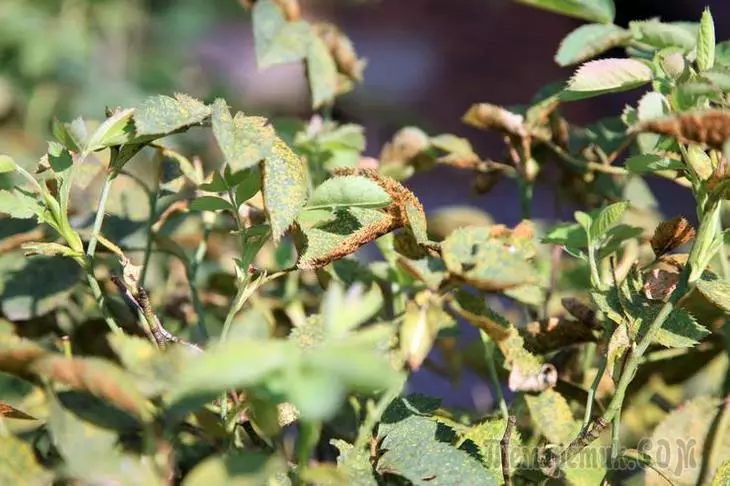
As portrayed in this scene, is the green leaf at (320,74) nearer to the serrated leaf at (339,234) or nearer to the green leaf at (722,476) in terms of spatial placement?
the serrated leaf at (339,234)

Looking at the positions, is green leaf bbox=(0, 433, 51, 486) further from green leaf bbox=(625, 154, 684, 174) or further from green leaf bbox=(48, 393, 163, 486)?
green leaf bbox=(625, 154, 684, 174)

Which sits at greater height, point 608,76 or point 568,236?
point 608,76

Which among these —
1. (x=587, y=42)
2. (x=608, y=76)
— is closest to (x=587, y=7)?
(x=587, y=42)

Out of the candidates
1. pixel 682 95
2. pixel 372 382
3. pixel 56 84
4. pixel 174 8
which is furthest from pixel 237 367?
pixel 174 8

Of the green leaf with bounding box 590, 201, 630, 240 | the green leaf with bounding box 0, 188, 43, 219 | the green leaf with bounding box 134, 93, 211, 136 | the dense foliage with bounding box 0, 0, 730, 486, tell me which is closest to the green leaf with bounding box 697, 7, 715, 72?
the dense foliage with bounding box 0, 0, 730, 486

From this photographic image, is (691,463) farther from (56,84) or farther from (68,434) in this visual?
(56,84)

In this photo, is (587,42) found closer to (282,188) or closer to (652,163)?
(652,163)
